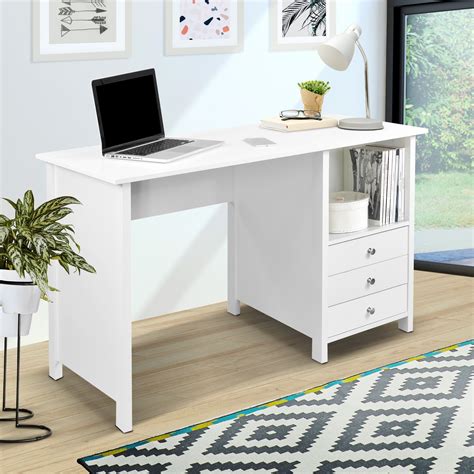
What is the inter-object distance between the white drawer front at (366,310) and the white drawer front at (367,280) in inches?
0.9

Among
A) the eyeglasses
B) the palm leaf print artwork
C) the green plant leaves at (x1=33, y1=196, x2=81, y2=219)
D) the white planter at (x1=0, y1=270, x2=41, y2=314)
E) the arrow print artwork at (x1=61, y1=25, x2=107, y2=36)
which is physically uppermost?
the palm leaf print artwork

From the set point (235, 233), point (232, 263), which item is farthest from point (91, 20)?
point (232, 263)

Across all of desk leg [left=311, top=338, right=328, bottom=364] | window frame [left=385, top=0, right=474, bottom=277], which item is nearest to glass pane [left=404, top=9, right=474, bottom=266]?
window frame [left=385, top=0, right=474, bottom=277]

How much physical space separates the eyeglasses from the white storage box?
0.34m

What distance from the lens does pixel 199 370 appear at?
134 inches

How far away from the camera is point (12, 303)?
2799mm

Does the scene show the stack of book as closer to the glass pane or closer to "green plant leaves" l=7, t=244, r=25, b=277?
the glass pane

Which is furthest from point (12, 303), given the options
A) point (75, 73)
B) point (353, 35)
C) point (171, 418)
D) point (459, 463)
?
point (353, 35)

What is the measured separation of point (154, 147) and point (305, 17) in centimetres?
134

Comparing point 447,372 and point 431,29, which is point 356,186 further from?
point 431,29

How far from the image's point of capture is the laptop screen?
3029mm

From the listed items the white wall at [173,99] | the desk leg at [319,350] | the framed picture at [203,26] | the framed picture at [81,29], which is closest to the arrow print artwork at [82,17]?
the framed picture at [81,29]

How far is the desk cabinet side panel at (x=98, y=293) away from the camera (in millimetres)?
2857

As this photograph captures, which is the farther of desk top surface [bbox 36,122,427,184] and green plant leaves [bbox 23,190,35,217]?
desk top surface [bbox 36,122,427,184]
